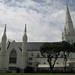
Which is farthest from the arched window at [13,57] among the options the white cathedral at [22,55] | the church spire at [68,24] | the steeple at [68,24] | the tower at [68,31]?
the church spire at [68,24]

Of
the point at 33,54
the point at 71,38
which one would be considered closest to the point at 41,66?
the point at 33,54

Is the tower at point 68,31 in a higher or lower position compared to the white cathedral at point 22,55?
higher

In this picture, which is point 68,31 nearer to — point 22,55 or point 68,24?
point 68,24

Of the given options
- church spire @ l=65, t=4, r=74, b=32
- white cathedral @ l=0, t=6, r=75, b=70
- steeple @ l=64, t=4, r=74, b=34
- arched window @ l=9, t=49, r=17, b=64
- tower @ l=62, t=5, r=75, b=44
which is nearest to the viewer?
white cathedral @ l=0, t=6, r=75, b=70

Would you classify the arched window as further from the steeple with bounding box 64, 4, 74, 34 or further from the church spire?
the church spire

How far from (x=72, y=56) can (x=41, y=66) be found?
63.2 feet

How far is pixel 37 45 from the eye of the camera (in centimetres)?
11762

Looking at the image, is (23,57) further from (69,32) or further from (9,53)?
(69,32)

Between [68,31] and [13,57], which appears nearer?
[13,57]

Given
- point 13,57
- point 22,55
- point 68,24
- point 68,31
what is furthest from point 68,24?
point 13,57

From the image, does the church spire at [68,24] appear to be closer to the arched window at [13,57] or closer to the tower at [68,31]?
the tower at [68,31]

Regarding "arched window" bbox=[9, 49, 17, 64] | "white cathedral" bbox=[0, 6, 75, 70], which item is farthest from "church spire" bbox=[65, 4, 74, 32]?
"arched window" bbox=[9, 49, 17, 64]

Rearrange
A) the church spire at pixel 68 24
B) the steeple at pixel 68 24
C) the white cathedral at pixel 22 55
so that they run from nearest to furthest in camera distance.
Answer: the white cathedral at pixel 22 55 → the steeple at pixel 68 24 → the church spire at pixel 68 24

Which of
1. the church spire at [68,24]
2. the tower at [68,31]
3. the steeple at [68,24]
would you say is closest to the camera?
the tower at [68,31]
